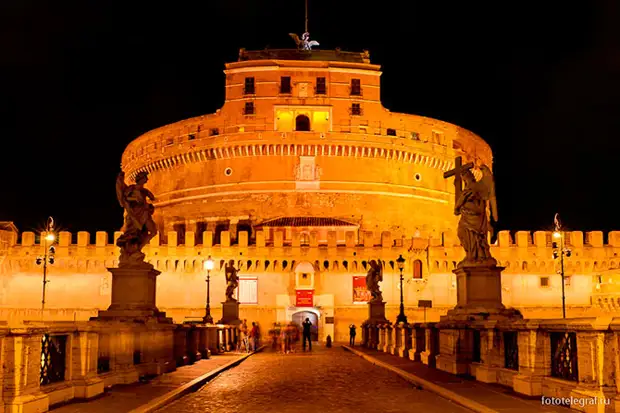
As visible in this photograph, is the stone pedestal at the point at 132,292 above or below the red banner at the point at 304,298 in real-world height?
above

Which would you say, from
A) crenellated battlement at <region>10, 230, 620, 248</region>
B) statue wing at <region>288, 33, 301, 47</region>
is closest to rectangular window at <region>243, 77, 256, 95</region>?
statue wing at <region>288, 33, 301, 47</region>

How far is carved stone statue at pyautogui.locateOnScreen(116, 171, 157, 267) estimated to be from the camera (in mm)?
15422

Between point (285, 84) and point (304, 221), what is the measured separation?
474 inches

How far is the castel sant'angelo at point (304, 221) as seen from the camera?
1935 inches

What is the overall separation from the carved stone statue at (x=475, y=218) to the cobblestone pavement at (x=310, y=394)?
2955 mm

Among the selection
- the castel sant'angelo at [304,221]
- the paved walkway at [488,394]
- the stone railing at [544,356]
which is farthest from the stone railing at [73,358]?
the castel sant'angelo at [304,221]

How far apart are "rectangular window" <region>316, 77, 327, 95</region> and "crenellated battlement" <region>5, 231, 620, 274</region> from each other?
1420 centimetres

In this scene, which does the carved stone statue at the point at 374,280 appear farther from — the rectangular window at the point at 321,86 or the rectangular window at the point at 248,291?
the rectangular window at the point at 321,86

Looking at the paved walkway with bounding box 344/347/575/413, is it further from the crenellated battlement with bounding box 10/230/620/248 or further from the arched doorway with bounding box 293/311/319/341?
the crenellated battlement with bounding box 10/230/620/248

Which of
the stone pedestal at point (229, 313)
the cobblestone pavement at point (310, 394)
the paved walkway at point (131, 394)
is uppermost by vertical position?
the stone pedestal at point (229, 313)

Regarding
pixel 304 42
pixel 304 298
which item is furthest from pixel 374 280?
pixel 304 42

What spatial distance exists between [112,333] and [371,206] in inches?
1850

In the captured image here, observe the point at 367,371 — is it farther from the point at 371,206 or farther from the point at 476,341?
the point at 371,206

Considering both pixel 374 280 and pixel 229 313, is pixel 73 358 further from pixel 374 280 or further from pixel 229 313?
pixel 229 313
